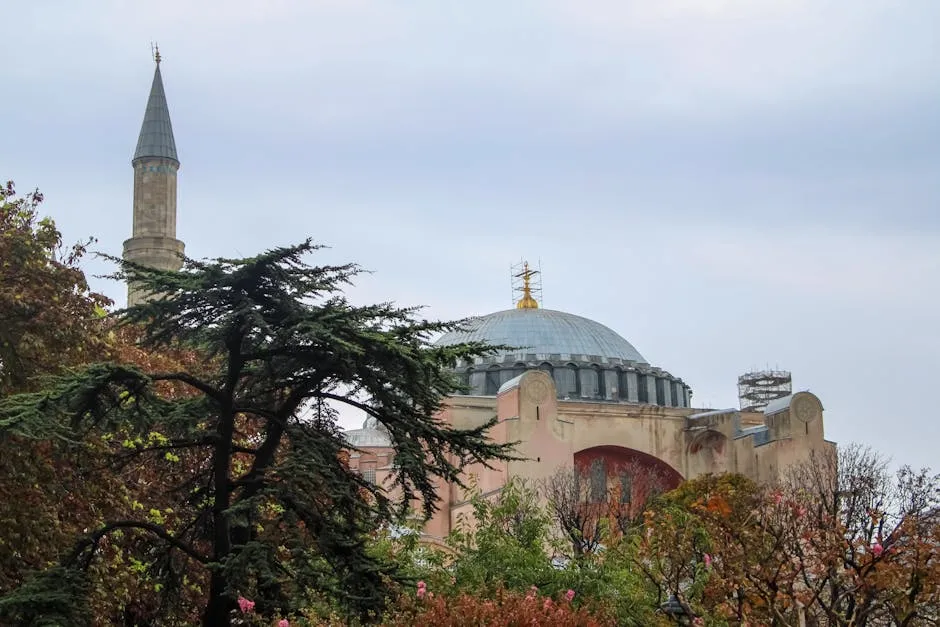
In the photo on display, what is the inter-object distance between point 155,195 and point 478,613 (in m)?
35.9

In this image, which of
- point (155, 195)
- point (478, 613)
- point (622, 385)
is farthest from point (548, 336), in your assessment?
point (478, 613)

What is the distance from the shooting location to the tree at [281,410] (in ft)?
39.1

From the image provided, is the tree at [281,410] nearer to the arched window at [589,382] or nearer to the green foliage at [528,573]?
the green foliage at [528,573]

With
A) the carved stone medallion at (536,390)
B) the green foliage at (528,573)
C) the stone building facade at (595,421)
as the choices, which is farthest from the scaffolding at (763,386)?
the green foliage at (528,573)

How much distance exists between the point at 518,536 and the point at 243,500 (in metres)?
7.16

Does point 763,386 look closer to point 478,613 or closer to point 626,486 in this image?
point 626,486

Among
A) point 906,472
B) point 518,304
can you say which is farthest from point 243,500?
point 518,304

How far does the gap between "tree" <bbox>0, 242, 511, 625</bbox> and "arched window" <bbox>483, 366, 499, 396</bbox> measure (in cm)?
3547

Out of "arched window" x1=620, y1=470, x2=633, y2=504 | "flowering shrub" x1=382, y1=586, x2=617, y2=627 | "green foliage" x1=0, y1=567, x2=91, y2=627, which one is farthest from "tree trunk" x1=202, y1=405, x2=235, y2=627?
"arched window" x1=620, y1=470, x2=633, y2=504

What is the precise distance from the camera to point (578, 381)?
50.1m

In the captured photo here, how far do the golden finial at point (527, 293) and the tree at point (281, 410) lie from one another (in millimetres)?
43097

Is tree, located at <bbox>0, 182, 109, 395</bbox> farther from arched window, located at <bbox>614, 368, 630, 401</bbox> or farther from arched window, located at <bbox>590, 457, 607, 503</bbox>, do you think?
arched window, located at <bbox>614, 368, 630, 401</bbox>

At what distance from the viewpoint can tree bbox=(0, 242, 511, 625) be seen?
1193 centimetres

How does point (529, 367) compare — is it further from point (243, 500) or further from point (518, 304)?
point (243, 500)
